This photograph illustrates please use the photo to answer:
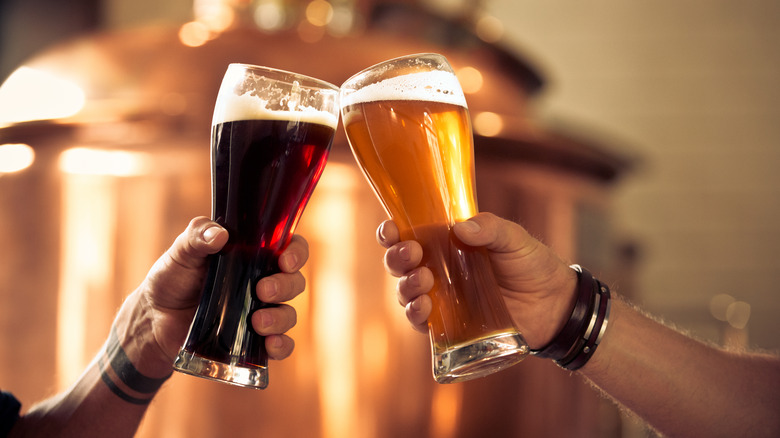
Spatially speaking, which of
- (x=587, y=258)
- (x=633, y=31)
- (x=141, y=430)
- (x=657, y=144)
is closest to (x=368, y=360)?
(x=141, y=430)

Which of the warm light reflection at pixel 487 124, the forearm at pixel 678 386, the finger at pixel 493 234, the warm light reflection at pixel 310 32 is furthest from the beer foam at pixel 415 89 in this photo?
the warm light reflection at pixel 310 32

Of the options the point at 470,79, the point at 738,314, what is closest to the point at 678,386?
the point at 470,79

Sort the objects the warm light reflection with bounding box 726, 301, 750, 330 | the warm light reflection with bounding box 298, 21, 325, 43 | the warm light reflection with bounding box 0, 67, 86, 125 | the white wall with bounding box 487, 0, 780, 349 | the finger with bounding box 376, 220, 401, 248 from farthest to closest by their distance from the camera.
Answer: the white wall with bounding box 487, 0, 780, 349 < the warm light reflection with bounding box 726, 301, 750, 330 < the warm light reflection with bounding box 298, 21, 325, 43 < the warm light reflection with bounding box 0, 67, 86, 125 < the finger with bounding box 376, 220, 401, 248

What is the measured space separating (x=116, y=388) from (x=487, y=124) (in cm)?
98

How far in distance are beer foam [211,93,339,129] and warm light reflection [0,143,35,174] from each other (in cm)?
83

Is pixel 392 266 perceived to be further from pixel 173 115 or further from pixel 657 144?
pixel 657 144

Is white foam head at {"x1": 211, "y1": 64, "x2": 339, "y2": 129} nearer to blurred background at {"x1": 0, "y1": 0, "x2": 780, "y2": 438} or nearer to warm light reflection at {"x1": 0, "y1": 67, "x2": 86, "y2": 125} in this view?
blurred background at {"x1": 0, "y1": 0, "x2": 780, "y2": 438}

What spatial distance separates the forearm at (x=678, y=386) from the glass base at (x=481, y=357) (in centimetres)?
21

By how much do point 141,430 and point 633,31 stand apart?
3331 mm

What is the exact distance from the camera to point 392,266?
0.80m

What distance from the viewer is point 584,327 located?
86 centimetres

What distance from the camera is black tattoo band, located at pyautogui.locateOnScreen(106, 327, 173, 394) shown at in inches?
34.1

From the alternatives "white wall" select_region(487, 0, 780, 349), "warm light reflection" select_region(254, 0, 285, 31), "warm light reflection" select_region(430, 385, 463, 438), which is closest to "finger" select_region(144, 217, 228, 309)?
"warm light reflection" select_region(430, 385, 463, 438)

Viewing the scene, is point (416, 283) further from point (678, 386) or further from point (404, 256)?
point (678, 386)
